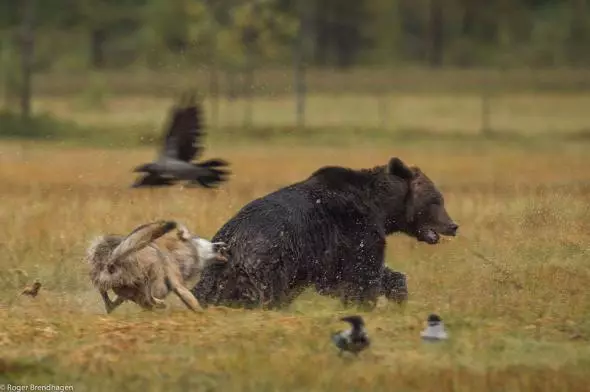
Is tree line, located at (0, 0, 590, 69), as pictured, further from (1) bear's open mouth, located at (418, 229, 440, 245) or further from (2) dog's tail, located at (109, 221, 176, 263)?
(2) dog's tail, located at (109, 221, 176, 263)

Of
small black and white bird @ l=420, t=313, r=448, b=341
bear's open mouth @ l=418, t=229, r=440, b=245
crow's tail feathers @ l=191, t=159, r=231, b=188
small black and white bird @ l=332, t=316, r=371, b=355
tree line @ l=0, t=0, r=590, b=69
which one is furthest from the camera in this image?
tree line @ l=0, t=0, r=590, b=69

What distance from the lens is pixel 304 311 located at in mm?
11422

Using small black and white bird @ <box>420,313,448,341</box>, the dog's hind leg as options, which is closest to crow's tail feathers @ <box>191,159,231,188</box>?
the dog's hind leg

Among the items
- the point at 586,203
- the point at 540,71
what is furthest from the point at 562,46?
the point at 586,203

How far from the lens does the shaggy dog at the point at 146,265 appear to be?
10.8 metres

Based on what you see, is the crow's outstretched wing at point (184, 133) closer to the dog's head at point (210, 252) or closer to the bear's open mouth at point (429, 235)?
the bear's open mouth at point (429, 235)

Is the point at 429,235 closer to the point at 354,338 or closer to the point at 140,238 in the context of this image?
the point at 140,238

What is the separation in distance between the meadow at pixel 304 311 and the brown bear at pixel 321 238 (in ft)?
0.95

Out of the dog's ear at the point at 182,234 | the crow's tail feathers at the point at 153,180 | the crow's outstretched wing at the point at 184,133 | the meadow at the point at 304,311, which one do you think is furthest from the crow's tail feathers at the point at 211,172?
the dog's ear at the point at 182,234

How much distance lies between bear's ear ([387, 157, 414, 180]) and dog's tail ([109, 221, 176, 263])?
7.94 ft

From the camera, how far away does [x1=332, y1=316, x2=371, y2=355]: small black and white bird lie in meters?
8.78

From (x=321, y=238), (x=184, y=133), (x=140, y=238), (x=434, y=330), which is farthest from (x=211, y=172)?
(x=434, y=330)

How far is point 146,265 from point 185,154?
3.59 m

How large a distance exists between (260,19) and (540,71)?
28.1 metres
